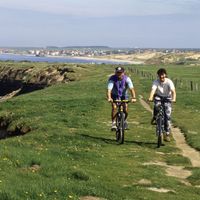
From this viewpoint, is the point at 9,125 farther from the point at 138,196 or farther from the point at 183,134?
the point at 138,196

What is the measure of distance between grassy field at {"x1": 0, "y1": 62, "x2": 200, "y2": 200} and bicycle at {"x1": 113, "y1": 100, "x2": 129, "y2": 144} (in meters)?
0.29

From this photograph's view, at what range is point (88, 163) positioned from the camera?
1546 centimetres

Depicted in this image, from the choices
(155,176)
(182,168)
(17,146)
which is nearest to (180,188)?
(155,176)

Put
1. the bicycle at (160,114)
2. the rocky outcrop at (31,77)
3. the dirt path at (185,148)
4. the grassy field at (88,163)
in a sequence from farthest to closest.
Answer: the rocky outcrop at (31,77) → the bicycle at (160,114) → the dirt path at (185,148) → the grassy field at (88,163)

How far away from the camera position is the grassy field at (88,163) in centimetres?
1159

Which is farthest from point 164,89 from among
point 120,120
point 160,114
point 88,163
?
point 88,163

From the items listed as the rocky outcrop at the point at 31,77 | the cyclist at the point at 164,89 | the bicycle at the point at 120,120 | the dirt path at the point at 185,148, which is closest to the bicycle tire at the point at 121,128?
the bicycle at the point at 120,120

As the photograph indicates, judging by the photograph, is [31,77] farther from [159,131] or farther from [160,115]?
[159,131]

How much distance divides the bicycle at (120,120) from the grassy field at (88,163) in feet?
0.96

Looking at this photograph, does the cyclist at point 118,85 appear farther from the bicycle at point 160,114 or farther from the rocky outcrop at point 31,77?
the rocky outcrop at point 31,77

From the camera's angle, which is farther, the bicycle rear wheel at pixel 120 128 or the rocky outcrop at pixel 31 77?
the rocky outcrop at pixel 31 77

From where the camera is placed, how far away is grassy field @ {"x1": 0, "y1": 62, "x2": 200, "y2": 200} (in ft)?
38.0

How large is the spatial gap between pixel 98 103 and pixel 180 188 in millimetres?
21983

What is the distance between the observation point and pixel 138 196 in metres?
11.8
